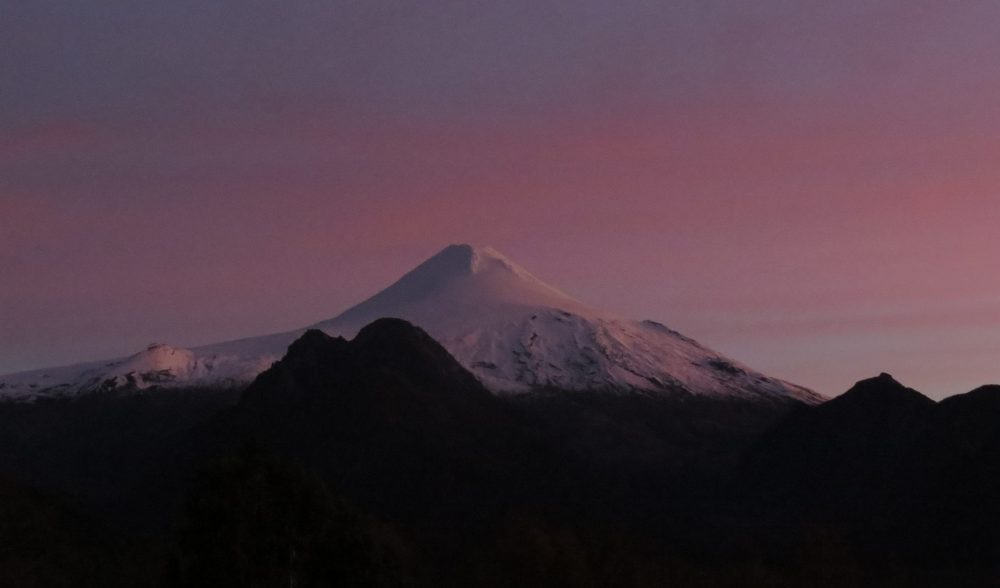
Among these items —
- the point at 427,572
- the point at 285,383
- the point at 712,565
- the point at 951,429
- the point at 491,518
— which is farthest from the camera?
the point at 285,383

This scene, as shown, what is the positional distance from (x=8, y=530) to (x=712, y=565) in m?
49.9

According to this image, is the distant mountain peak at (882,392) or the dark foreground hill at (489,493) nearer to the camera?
the dark foreground hill at (489,493)

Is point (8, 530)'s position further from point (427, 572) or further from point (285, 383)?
point (285, 383)

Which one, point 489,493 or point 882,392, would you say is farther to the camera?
point 882,392

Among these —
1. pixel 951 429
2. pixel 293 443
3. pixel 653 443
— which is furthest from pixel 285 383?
pixel 951 429

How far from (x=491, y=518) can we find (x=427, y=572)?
107 ft

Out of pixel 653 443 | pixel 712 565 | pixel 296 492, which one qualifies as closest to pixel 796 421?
pixel 653 443

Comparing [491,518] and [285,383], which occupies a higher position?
[285,383]

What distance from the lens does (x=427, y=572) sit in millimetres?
102250

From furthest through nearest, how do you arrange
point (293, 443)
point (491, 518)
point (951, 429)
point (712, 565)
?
point (293, 443)
point (951, 429)
point (491, 518)
point (712, 565)

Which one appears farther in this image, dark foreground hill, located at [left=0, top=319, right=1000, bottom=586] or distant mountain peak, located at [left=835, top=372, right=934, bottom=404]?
distant mountain peak, located at [left=835, top=372, right=934, bottom=404]

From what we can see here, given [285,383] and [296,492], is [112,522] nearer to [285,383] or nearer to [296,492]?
[285,383]

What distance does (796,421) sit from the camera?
182 metres

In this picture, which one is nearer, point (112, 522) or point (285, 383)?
point (112, 522)
